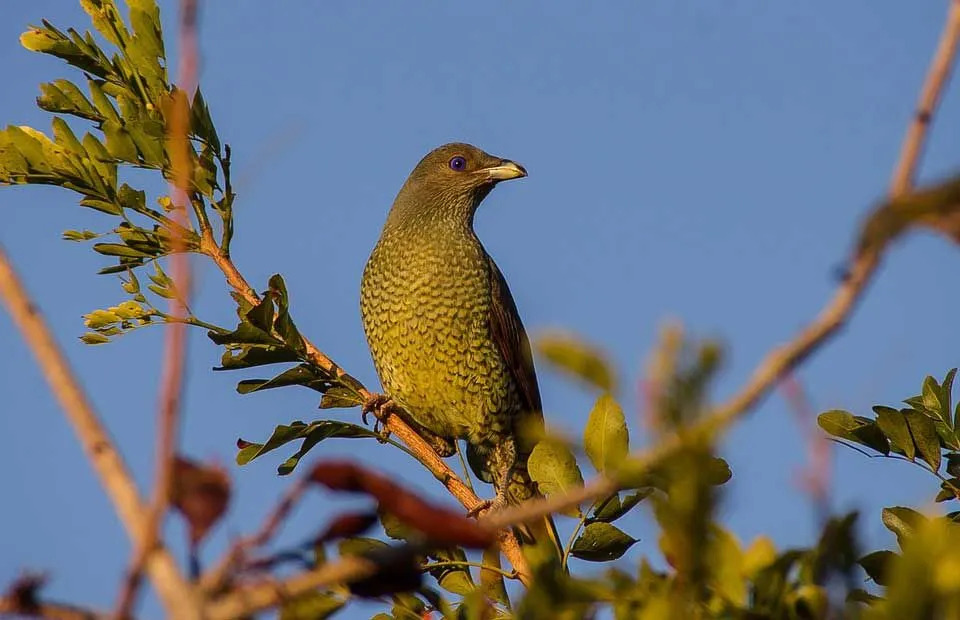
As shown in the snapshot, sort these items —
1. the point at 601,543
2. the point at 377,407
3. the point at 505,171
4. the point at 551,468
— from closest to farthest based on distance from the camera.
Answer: the point at 551,468 < the point at 601,543 < the point at 377,407 < the point at 505,171

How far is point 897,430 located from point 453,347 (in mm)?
3747

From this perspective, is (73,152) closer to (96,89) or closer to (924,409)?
(96,89)

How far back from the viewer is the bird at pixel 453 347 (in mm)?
6738

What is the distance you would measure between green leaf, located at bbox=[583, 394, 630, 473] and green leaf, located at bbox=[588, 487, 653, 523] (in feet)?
3.18

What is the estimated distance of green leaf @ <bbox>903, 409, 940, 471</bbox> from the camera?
3.28 meters

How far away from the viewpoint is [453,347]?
6816 mm

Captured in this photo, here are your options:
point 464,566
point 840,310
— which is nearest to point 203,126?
point 464,566

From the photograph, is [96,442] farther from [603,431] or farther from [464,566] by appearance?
[464,566]

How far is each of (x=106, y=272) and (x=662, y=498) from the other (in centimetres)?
334

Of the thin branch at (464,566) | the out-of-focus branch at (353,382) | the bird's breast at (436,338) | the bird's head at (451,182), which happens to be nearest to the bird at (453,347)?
the bird's breast at (436,338)

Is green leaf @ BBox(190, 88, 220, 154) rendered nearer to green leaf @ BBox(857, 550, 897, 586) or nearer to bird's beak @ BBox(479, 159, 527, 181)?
green leaf @ BBox(857, 550, 897, 586)

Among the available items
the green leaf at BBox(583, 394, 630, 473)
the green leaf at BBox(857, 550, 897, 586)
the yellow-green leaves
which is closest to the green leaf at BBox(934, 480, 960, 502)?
the yellow-green leaves

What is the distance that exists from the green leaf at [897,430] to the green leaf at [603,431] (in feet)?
3.89

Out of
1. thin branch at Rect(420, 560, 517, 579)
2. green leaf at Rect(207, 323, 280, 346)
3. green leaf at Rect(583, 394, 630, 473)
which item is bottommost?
thin branch at Rect(420, 560, 517, 579)
